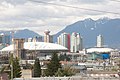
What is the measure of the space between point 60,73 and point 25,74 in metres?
5.46

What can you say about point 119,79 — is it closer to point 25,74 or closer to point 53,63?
point 25,74

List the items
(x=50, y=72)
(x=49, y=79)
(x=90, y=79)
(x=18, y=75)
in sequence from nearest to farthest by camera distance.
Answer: (x=90, y=79), (x=49, y=79), (x=18, y=75), (x=50, y=72)

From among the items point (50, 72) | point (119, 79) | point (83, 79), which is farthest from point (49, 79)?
point (50, 72)

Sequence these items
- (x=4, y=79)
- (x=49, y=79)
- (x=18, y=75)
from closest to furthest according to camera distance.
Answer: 1. (x=4, y=79)
2. (x=49, y=79)
3. (x=18, y=75)

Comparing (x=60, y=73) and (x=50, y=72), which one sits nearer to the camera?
(x=60, y=73)

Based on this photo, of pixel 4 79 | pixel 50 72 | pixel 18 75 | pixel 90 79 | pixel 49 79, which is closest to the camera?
pixel 4 79

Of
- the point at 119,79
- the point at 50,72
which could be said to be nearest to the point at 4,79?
the point at 119,79

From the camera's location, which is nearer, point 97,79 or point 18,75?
point 97,79

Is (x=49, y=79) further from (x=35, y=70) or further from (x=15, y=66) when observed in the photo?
(x=35, y=70)

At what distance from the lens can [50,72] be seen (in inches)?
3376

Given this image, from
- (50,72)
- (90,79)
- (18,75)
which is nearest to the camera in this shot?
(90,79)

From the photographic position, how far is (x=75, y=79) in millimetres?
50688

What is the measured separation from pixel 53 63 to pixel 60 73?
41.3 feet

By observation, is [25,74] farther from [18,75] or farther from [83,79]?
[83,79]
